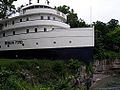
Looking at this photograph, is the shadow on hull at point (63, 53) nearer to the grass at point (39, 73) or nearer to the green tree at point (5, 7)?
the grass at point (39, 73)

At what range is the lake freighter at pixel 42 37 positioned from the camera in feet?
111

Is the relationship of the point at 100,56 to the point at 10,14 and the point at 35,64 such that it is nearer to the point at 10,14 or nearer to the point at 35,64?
the point at 10,14

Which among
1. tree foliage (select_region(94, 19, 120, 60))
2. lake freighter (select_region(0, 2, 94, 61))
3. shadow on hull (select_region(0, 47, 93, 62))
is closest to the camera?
shadow on hull (select_region(0, 47, 93, 62))

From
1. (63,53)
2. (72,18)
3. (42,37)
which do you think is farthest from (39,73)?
(72,18)

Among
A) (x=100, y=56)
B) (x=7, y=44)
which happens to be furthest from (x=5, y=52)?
(x=100, y=56)

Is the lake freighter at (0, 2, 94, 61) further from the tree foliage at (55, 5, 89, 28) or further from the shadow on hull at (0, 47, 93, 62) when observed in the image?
the tree foliage at (55, 5, 89, 28)

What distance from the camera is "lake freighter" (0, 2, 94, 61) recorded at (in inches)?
1336

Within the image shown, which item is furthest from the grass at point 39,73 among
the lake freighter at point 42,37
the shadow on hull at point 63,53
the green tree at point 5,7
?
the green tree at point 5,7

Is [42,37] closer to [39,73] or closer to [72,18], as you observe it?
[39,73]

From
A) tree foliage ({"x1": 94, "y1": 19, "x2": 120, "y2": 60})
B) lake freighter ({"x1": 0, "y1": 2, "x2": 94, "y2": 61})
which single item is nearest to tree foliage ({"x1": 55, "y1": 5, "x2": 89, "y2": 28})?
tree foliage ({"x1": 94, "y1": 19, "x2": 120, "y2": 60})

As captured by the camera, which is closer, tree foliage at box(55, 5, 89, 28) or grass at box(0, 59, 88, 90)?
grass at box(0, 59, 88, 90)

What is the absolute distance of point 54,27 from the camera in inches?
1452

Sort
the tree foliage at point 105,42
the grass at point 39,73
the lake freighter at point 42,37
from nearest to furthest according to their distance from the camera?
the grass at point 39,73 → the lake freighter at point 42,37 → the tree foliage at point 105,42

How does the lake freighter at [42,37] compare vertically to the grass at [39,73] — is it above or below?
above
